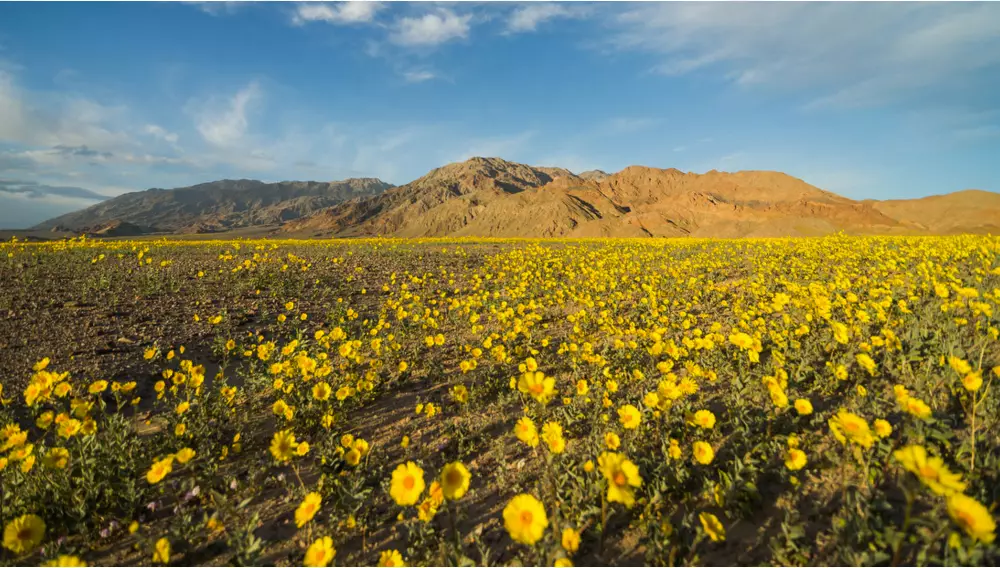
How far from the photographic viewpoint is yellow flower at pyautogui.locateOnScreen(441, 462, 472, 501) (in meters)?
2.39

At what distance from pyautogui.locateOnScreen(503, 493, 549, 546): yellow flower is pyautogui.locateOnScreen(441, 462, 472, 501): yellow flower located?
1.05ft

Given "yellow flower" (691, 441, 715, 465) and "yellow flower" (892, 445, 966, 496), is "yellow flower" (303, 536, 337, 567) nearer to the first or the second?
"yellow flower" (691, 441, 715, 465)

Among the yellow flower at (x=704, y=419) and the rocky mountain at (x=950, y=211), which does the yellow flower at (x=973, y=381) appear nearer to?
the yellow flower at (x=704, y=419)

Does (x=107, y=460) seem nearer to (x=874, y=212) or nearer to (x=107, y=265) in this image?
(x=107, y=265)

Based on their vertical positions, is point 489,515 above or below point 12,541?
below

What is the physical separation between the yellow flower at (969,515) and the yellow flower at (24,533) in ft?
17.8

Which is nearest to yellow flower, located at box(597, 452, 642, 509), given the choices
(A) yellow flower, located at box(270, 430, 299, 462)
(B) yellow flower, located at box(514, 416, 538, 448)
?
(B) yellow flower, located at box(514, 416, 538, 448)

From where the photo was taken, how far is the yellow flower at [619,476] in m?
2.35

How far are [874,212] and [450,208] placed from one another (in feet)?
291

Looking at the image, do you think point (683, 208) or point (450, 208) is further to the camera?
point (450, 208)

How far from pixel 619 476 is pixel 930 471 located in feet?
5.18

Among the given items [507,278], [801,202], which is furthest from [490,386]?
[801,202]

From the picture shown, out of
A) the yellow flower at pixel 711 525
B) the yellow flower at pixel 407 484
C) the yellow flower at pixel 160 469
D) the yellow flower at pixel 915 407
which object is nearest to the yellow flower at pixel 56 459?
the yellow flower at pixel 160 469

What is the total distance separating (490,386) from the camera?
17.9 ft
